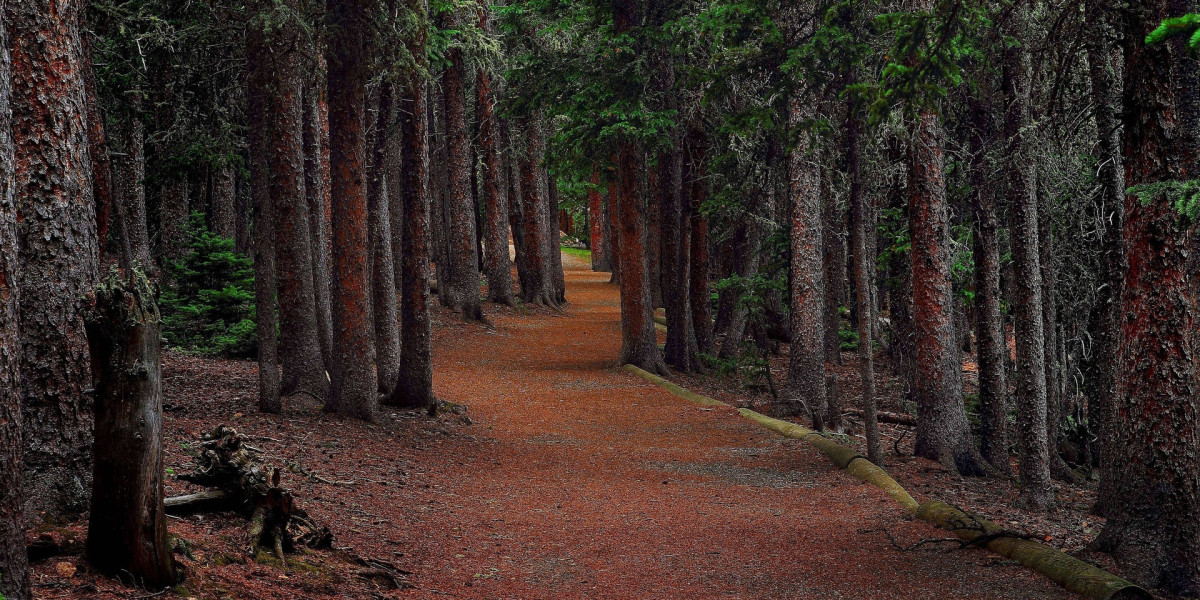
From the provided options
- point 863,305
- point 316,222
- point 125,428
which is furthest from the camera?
point 316,222

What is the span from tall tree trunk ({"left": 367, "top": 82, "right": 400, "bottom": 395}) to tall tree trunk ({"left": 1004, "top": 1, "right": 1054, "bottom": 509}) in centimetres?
831

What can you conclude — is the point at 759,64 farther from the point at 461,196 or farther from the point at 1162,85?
the point at 461,196

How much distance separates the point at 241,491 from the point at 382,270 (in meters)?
7.57

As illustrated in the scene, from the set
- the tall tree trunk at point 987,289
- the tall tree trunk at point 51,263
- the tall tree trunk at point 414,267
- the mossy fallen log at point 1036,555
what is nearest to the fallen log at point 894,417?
the tall tree trunk at point 987,289

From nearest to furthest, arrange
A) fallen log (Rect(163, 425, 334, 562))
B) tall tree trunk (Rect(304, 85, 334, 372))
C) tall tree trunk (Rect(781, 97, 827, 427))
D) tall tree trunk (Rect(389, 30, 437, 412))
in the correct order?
fallen log (Rect(163, 425, 334, 562))
tall tree trunk (Rect(389, 30, 437, 412))
tall tree trunk (Rect(304, 85, 334, 372))
tall tree trunk (Rect(781, 97, 827, 427))

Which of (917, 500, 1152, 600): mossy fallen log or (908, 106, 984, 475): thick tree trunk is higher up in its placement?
(908, 106, 984, 475): thick tree trunk

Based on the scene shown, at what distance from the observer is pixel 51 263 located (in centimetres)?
545

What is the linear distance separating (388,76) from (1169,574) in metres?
9.98

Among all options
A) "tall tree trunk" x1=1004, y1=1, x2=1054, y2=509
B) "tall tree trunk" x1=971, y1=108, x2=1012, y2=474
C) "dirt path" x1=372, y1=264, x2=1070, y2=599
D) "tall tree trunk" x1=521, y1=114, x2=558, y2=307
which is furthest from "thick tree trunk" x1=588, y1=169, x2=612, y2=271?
"tall tree trunk" x1=1004, y1=1, x2=1054, y2=509

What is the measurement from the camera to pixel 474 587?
717cm

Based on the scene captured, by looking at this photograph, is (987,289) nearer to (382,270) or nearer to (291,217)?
(382,270)

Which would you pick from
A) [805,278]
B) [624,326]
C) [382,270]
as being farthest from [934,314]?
[624,326]

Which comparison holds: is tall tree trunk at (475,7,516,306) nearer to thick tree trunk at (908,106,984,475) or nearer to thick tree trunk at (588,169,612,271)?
thick tree trunk at (908,106,984,475)

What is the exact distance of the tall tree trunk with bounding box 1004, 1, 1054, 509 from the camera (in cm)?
1144
